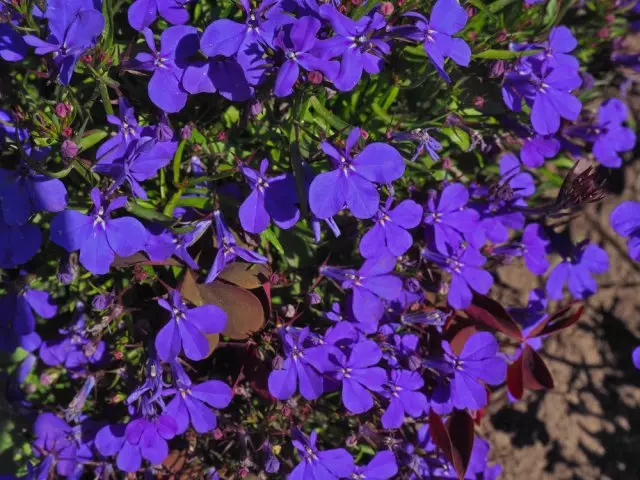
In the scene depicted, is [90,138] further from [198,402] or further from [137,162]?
[198,402]

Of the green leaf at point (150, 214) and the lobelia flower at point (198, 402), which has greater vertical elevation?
the green leaf at point (150, 214)

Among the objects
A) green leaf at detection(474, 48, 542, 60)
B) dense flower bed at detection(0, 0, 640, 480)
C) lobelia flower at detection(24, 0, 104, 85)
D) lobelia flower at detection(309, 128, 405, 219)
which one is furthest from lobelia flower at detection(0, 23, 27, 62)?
green leaf at detection(474, 48, 542, 60)

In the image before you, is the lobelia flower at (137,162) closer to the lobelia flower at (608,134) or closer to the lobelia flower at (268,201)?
the lobelia flower at (268,201)

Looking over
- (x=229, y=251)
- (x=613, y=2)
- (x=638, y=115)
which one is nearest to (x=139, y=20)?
(x=229, y=251)

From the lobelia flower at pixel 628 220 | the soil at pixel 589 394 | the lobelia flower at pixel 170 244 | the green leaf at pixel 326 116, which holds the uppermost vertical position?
the green leaf at pixel 326 116

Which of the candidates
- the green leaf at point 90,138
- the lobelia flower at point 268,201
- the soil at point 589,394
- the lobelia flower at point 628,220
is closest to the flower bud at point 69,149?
the green leaf at point 90,138

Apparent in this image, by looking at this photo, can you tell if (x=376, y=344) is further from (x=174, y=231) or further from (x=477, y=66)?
(x=477, y=66)
